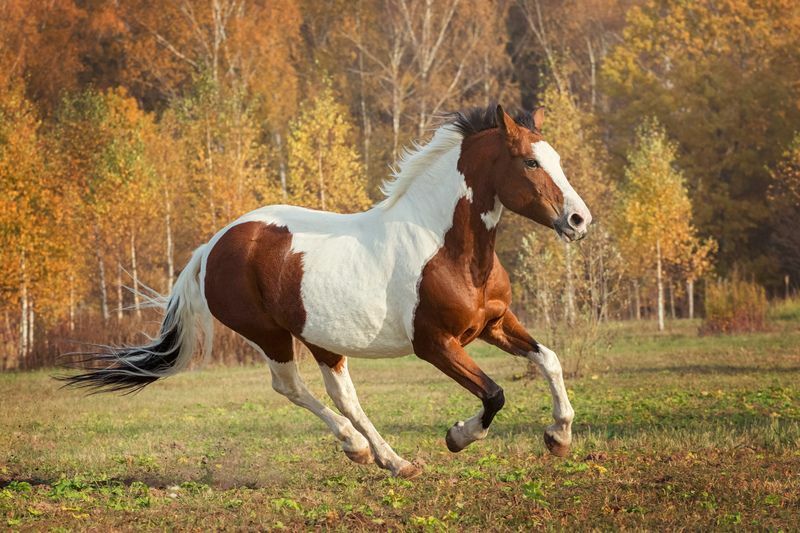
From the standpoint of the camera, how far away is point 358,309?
25.4ft

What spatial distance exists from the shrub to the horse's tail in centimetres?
2316

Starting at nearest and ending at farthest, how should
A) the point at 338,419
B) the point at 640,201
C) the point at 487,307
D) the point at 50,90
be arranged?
the point at 487,307 < the point at 338,419 < the point at 640,201 < the point at 50,90

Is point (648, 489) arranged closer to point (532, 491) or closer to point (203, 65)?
point (532, 491)

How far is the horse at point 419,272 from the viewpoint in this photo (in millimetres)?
7414

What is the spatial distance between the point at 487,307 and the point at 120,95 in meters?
38.5

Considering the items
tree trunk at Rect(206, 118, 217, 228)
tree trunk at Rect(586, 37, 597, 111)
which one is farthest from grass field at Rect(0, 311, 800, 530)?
tree trunk at Rect(586, 37, 597, 111)

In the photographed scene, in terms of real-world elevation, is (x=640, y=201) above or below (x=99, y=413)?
above

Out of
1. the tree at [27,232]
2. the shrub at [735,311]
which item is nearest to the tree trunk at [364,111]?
the tree at [27,232]

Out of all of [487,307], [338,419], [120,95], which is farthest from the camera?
[120,95]

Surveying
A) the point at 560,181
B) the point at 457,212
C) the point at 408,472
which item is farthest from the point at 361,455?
the point at 560,181

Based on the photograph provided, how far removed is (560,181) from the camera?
7.26 metres

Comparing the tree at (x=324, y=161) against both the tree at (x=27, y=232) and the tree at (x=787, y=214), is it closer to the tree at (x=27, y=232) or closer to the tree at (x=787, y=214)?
the tree at (x=27, y=232)

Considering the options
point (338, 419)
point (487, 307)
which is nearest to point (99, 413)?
point (338, 419)

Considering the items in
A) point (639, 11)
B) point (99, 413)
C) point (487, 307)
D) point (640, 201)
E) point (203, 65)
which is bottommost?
point (99, 413)
